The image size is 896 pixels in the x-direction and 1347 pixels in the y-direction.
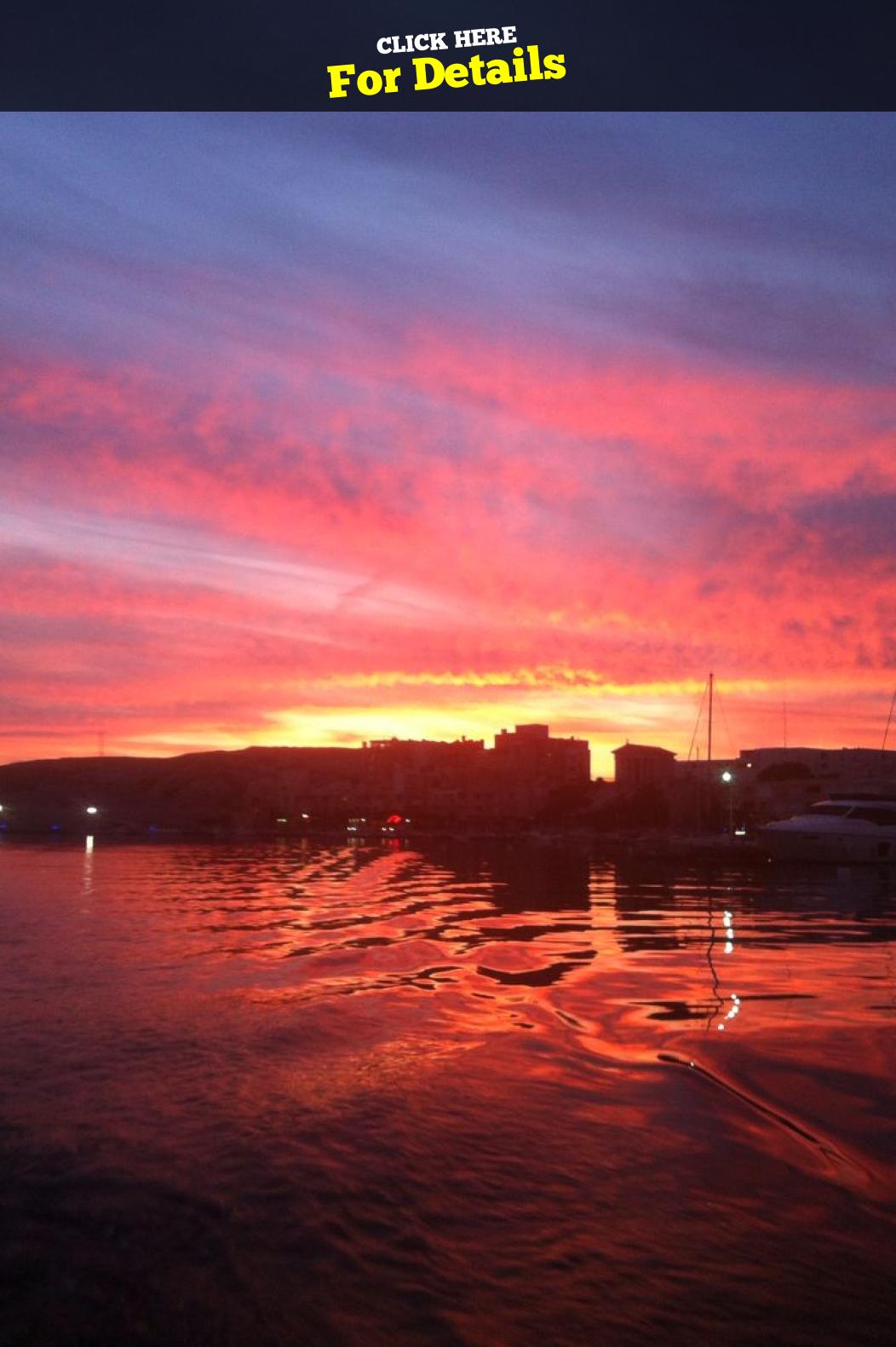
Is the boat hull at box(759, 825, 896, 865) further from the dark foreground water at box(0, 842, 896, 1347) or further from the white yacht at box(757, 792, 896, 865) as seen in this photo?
the dark foreground water at box(0, 842, 896, 1347)

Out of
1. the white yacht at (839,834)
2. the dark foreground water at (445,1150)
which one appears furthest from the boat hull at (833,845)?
the dark foreground water at (445,1150)

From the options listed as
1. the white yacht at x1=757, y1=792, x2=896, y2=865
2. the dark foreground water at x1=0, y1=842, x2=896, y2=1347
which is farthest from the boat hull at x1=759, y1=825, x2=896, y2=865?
the dark foreground water at x1=0, y1=842, x2=896, y2=1347

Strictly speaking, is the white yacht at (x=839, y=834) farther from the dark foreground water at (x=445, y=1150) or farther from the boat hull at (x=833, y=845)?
the dark foreground water at (x=445, y=1150)

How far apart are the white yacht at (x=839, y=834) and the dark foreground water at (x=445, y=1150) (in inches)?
1602

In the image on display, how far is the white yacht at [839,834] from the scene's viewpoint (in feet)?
179

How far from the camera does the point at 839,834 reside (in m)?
55.1

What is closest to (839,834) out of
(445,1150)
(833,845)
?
(833,845)

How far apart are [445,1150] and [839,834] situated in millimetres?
53082

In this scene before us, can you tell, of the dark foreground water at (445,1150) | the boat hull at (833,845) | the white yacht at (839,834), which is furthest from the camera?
the white yacht at (839,834)

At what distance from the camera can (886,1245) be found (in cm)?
571

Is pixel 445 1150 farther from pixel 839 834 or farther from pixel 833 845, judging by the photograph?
pixel 839 834

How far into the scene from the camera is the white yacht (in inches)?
2146

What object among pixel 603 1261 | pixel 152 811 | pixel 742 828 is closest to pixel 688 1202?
pixel 603 1261

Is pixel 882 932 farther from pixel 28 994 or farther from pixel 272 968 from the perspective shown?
pixel 28 994
